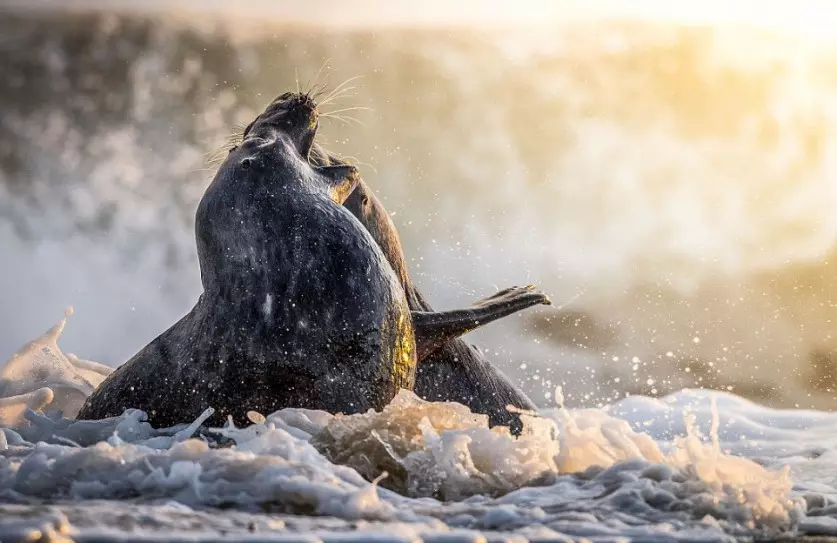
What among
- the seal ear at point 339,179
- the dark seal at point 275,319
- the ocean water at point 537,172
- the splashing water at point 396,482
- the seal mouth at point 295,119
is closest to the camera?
the splashing water at point 396,482

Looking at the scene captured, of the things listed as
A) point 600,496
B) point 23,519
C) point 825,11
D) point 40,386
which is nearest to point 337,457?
point 600,496

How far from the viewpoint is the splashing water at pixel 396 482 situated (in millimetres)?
2547

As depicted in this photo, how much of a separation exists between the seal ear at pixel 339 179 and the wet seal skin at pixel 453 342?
26 cm

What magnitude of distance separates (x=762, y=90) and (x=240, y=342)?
6.70m

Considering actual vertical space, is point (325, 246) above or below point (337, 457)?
above

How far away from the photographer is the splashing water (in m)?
2.55

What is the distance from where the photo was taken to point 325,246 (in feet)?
12.9

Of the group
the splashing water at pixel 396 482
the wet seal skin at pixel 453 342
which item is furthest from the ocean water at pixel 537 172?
the splashing water at pixel 396 482

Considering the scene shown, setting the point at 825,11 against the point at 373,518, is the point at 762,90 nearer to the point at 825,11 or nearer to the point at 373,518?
the point at 825,11

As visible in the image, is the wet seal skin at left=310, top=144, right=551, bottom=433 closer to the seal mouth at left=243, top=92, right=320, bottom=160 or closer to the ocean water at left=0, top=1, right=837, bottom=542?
the seal mouth at left=243, top=92, right=320, bottom=160

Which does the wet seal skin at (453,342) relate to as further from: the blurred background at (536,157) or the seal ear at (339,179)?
the blurred background at (536,157)

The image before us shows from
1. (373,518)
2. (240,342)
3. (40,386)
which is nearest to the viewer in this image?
(373,518)

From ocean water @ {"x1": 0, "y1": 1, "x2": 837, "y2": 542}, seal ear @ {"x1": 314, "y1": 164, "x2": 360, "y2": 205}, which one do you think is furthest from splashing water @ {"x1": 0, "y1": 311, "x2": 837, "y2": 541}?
ocean water @ {"x1": 0, "y1": 1, "x2": 837, "y2": 542}

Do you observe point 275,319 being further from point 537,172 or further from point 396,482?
point 537,172
